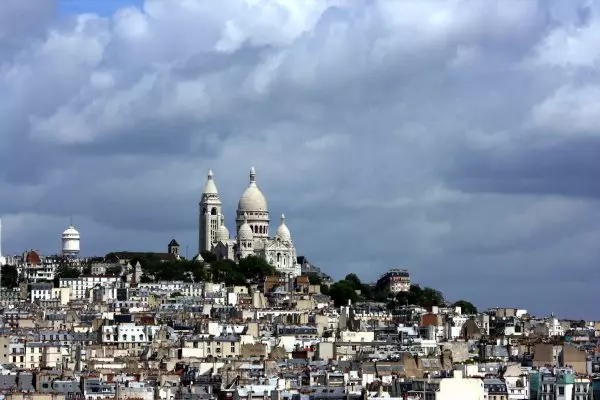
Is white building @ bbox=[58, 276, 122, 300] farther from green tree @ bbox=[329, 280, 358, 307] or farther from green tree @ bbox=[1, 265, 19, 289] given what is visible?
green tree @ bbox=[329, 280, 358, 307]

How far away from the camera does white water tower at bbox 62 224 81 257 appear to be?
19625 cm

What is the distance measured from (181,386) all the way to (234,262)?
90.2 metres

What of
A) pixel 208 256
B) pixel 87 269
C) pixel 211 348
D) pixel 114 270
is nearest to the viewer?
pixel 211 348

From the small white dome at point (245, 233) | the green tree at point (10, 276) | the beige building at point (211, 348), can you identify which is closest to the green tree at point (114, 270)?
the green tree at point (10, 276)

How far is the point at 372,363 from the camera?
10569 cm

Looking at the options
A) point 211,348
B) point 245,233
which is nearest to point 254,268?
point 245,233

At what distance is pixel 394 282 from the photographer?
188250 mm

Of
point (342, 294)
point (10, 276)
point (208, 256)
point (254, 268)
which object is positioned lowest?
point (342, 294)

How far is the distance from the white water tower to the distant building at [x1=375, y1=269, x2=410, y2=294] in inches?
1036

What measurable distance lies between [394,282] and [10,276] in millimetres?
32104

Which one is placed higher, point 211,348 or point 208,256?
point 208,256

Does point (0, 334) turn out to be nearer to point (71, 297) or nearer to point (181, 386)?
point (181, 386)

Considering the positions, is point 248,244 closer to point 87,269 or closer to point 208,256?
point 208,256

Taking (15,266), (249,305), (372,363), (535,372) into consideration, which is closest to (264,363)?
(372,363)
